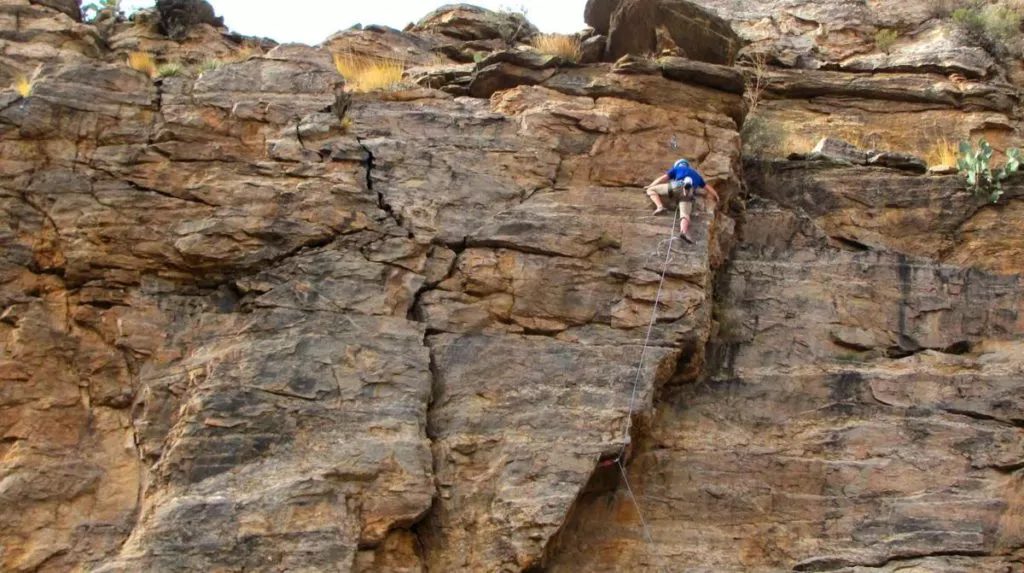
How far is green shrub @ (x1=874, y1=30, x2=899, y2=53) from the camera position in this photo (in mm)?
20188

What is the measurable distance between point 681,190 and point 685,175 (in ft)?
0.59

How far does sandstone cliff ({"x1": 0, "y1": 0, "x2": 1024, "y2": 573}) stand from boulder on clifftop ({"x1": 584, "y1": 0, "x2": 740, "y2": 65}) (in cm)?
72

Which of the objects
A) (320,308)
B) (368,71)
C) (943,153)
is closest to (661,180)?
(320,308)

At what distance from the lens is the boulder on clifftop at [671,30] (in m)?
16.2

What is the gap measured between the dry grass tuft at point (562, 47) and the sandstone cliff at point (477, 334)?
15.8 inches

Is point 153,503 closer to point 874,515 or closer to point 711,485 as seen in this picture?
point 711,485

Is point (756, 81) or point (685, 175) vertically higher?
point (756, 81)

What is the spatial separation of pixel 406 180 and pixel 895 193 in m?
6.22

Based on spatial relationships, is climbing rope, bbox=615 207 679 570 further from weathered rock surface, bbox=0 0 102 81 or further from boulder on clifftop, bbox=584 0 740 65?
weathered rock surface, bbox=0 0 102 81

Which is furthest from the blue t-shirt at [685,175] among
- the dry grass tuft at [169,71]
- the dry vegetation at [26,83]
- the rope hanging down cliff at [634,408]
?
the dry vegetation at [26,83]

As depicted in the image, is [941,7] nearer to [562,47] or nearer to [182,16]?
[562,47]

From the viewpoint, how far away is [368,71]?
1605cm

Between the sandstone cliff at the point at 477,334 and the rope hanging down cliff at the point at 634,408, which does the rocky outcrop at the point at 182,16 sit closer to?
the sandstone cliff at the point at 477,334

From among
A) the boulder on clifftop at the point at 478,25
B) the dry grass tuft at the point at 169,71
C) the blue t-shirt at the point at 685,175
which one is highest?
the boulder on clifftop at the point at 478,25
